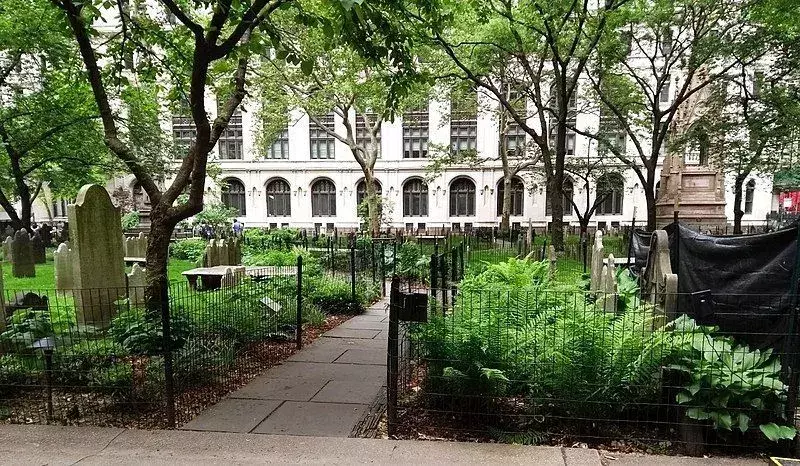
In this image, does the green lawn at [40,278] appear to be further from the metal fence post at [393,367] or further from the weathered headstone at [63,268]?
the metal fence post at [393,367]

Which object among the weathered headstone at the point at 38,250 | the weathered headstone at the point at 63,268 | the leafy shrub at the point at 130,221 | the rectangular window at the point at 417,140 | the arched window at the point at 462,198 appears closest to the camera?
the weathered headstone at the point at 63,268

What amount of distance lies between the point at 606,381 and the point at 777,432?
51.4 inches

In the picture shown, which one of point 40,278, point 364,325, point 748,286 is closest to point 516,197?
point 40,278

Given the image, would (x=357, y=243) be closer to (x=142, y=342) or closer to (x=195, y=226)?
(x=142, y=342)

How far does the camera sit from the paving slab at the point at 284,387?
555cm

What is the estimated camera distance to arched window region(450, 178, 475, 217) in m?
44.2

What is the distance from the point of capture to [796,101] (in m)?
17.5

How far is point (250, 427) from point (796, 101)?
69.9ft

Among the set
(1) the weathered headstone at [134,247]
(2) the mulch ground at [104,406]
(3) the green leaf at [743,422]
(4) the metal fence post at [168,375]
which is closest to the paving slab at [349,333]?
(2) the mulch ground at [104,406]

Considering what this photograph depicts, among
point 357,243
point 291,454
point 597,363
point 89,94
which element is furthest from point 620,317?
point 89,94

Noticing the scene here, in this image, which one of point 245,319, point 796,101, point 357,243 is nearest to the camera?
point 245,319

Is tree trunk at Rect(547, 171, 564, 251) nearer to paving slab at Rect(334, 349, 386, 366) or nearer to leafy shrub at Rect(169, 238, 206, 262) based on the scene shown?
paving slab at Rect(334, 349, 386, 366)

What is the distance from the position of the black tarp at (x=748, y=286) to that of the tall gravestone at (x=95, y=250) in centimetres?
776

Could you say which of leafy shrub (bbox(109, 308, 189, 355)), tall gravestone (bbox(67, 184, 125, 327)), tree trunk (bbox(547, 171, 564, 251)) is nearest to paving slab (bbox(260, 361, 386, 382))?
leafy shrub (bbox(109, 308, 189, 355))
